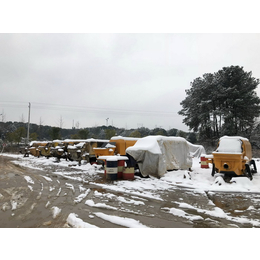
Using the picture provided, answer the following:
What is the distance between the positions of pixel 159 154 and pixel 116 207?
15.0 feet

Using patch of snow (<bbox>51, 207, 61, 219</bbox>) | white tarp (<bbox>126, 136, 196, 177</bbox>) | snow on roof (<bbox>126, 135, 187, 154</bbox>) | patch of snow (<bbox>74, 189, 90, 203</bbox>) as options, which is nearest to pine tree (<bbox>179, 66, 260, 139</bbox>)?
white tarp (<bbox>126, 136, 196, 177</bbox>)

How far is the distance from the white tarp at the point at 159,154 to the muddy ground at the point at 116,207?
214cm

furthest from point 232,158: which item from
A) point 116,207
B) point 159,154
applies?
point 116,207

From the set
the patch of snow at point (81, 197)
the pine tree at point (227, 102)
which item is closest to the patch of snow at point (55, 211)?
the patch of snow at point (81, 197)

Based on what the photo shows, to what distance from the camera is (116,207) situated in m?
4.67

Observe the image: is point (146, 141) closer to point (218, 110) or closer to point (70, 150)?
point (70, 150)

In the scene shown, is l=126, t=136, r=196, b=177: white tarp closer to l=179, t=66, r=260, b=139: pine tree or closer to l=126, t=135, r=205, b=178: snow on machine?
l=126, t=135, r=205, b=178: snow on machine

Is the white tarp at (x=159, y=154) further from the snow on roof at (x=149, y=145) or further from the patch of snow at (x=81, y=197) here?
the patch of snow at (x=81, y=197)

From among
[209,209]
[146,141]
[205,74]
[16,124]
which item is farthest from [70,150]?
[16,124]

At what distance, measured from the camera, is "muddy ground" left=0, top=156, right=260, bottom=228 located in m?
3.74

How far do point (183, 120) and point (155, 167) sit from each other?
79.4 ft

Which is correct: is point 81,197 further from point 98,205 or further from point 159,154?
point 159,154

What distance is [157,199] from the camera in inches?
216

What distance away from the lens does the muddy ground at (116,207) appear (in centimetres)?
374
